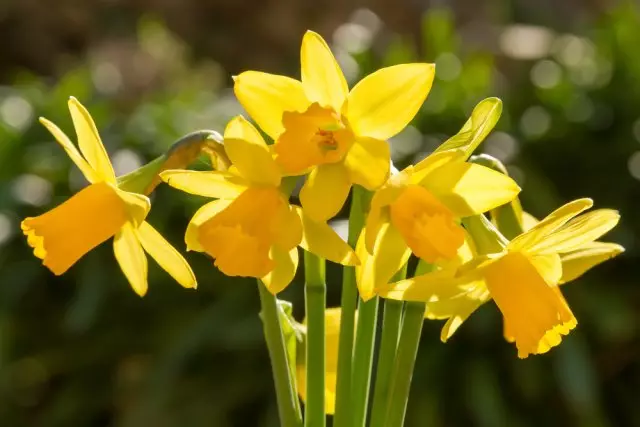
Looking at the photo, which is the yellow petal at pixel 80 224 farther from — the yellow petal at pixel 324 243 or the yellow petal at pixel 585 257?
the yellow petal at pixel 585 257

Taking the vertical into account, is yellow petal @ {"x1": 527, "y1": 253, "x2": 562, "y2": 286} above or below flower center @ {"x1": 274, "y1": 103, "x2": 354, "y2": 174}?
below

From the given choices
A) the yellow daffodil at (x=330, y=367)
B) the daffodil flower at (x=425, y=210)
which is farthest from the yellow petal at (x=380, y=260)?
the yellow daffodil at (x=330, y=367)

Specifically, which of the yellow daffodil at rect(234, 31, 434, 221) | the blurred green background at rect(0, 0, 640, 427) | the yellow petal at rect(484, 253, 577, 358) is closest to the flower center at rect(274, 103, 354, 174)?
the yellow daffodil at rect(234, 31, 434, 221)

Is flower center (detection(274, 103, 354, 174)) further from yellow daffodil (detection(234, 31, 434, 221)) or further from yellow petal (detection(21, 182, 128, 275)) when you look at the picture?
yellow petal (detection(21, 182, 128, 275))

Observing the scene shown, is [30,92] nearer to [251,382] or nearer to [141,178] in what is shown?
[251,382]

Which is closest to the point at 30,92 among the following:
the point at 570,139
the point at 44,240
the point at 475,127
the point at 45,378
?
the point at 45,378

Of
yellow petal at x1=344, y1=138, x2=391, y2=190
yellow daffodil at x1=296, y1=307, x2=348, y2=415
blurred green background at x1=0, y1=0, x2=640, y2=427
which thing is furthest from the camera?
blurred green background at x1=0, y1=0, x2=640, y2=427

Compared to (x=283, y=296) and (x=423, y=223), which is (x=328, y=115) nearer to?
(x=423, y=223)
